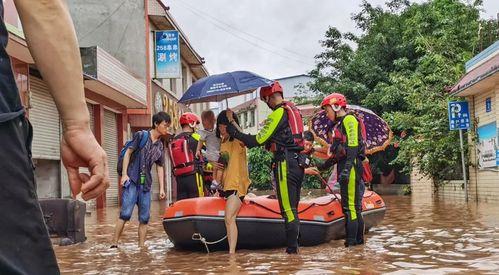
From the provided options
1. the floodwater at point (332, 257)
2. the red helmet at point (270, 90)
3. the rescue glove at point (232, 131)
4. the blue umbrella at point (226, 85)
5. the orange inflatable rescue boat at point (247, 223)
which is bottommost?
the floodwater at point (332, 257)

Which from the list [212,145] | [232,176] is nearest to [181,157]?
[212,145]

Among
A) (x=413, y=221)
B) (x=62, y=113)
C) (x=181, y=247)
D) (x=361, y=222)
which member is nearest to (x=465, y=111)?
(x=413, y=221)

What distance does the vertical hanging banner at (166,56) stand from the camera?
2428 cm

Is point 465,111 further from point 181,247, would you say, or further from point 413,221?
point 181,247

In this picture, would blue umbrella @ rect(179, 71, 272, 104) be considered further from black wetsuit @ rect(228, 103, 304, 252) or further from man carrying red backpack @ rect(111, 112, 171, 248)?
man carrying red backpack @ rect(111, 112, 171, 248)

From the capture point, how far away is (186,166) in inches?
363

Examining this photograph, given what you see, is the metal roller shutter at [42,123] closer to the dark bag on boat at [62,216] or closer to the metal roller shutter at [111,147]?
the metal roller shutter at [111,147]

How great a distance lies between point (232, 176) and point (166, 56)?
1778cm

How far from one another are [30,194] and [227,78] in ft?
20.2

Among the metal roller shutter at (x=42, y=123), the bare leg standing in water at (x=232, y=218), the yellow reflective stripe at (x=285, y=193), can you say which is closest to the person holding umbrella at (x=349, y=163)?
the yellow reflective stripe at (x=285, y=193)

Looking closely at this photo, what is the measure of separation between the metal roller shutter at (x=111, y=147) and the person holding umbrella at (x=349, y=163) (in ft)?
44.7

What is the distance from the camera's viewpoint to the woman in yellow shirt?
24.0 feet

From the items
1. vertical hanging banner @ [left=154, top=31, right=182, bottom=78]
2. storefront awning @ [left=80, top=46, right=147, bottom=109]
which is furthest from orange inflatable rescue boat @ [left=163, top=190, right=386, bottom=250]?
vertical hanging banner @ [left=154, top=31, right=182, bottom=78]

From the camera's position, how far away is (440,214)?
1298cm
